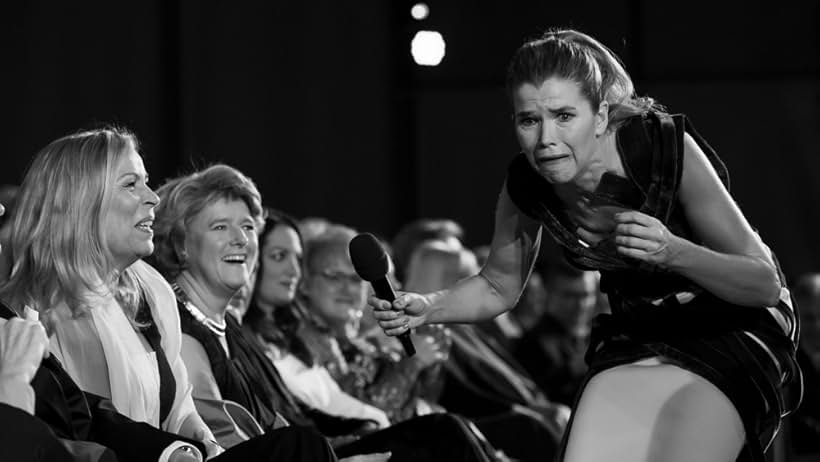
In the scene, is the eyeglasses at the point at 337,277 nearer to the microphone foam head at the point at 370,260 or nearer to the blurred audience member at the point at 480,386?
the blurred audience member at the point at 480,386

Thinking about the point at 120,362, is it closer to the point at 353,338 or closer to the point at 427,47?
the point at 353,338

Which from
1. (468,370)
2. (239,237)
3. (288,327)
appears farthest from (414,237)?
(239,237)

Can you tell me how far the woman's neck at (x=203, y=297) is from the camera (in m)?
3.86

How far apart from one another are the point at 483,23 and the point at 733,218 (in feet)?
21.0

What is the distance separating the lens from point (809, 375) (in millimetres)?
5695

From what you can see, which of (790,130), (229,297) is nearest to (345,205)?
(790,130)

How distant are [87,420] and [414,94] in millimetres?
6558

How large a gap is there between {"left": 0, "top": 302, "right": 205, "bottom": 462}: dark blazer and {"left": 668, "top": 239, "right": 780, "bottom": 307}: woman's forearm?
1.18 meters

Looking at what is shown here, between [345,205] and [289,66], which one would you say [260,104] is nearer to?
[289,66]

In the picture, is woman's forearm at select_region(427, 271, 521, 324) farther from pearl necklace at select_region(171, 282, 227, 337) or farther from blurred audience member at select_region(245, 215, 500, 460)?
blurred audience member at select_region(245, 215, 500, 460)

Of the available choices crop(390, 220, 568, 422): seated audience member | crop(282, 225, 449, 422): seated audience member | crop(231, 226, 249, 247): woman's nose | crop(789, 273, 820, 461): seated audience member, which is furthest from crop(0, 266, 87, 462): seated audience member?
crop(789, 273, 820, 461): seated audience member

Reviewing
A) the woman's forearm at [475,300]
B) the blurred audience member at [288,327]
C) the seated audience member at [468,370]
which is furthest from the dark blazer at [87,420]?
the seated audience member at [468,370]

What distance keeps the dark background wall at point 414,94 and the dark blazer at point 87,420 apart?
518 centimetres

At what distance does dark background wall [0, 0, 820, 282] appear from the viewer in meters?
8.30
